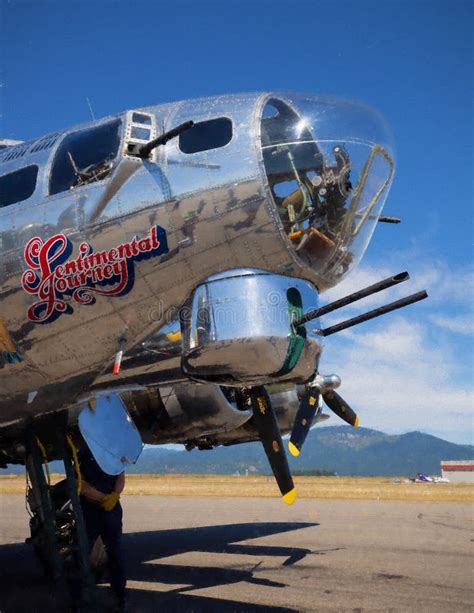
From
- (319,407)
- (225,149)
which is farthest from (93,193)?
(319,407)

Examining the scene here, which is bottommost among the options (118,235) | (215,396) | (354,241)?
(215,396)

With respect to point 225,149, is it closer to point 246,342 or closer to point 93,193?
point 93,193

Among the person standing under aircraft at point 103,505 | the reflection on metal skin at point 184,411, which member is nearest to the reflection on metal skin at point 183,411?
the reflection on metal skin at point 184,411

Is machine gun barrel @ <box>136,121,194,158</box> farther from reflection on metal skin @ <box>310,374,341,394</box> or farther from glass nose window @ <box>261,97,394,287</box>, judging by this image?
reflection on metal skin @ <box>310,374,341,394</box>

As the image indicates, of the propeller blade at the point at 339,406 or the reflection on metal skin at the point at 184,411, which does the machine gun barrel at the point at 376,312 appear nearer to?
the reflection on metal skin at the point at 184,411

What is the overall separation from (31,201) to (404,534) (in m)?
11.0

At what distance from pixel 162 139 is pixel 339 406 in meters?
7.33

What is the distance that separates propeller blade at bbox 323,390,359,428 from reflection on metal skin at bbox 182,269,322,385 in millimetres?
6048

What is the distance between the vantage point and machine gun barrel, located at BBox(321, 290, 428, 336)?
6.08 metres

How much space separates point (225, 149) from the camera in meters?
6.12

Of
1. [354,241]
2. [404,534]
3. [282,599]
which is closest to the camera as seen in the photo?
[354,241]

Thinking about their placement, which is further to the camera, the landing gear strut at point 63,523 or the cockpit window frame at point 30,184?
the landing gear strut at point 63,523

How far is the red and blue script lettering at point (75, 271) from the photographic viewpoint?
6.19 meters

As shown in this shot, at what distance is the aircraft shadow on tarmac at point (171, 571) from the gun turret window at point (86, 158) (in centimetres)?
488
